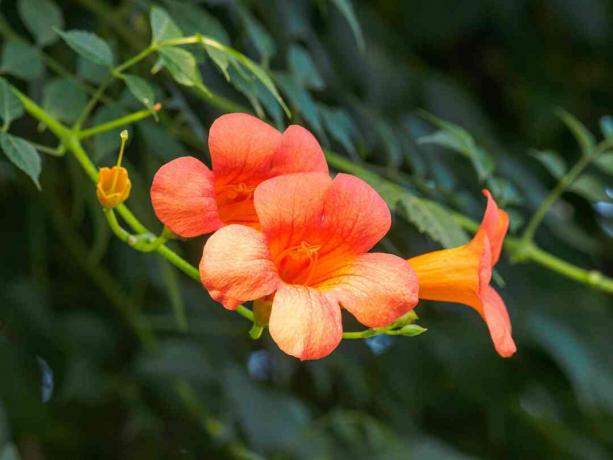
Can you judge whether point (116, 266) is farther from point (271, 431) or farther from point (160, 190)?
point (160, 190)

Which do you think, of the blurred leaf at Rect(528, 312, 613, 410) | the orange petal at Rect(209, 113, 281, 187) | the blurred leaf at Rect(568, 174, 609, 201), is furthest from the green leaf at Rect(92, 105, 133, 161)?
the blurred leaf at Rect(528, 312, 613, 410)

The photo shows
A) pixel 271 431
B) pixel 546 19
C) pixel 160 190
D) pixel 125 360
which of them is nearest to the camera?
pixel 160 190

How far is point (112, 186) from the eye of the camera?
65cm

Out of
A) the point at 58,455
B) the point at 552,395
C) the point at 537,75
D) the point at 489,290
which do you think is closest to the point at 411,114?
the point at 537,75

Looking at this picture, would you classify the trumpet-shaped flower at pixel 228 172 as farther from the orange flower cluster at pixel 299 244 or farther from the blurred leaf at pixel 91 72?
the blurred leaf at pixel 91 72

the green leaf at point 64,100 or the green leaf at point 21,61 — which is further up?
the green leaf at point 21,61

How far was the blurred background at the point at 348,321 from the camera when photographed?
3.85 feet

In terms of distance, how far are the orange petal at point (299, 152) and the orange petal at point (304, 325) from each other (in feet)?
0.35

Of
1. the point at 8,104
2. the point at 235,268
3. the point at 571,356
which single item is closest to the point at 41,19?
the point at 8,104

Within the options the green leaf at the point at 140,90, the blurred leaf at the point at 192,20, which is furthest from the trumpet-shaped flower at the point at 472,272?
the blurred leaf at the point at 192,20

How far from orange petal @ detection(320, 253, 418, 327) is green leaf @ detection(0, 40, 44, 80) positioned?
0.42 meters

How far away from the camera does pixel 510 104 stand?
1.95 metres

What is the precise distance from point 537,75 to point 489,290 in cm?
120

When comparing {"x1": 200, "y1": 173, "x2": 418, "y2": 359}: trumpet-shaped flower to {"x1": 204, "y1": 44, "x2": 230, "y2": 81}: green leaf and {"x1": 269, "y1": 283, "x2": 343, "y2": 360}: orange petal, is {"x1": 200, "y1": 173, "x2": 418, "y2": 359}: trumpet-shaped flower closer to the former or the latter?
{"x1": 269, "y1": 283, "x2": 343, "y2": 360}: orange petal
